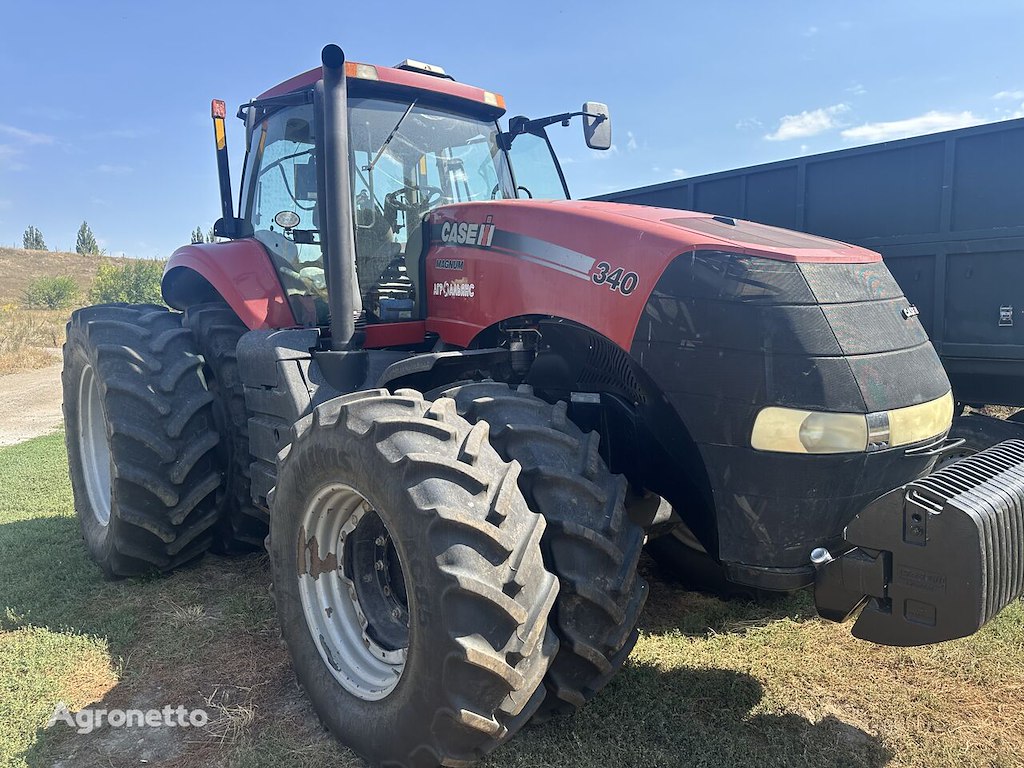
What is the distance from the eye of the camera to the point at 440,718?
220 cm

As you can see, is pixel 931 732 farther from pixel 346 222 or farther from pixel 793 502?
pixel 346 222

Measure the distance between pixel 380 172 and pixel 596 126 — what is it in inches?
51.5

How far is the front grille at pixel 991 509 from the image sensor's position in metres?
2.03

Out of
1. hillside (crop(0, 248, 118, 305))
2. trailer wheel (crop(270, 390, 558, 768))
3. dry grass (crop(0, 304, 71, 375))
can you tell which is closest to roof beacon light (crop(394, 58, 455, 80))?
trailer wheel (crop(270, 390, 558, 768))

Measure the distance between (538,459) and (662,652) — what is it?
4.73 ft

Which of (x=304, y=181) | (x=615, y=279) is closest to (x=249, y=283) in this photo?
(x=304, y=181)

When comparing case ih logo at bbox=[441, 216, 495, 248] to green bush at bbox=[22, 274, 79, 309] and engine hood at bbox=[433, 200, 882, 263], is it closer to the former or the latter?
engine hood at bbox=[433, 200, 882, 263]

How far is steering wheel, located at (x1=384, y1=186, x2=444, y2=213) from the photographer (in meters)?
3.82

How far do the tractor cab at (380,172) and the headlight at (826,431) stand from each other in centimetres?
194

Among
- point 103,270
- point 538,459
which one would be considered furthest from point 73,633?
point 103,270

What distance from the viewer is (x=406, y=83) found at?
12.5ft

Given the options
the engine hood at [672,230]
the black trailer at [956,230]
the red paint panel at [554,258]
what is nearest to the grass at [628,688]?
the black trailer at [956,230]

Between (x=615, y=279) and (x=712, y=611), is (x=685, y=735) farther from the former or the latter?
(x=615, y=279)

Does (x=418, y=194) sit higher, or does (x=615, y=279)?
(x=418, y=194)
